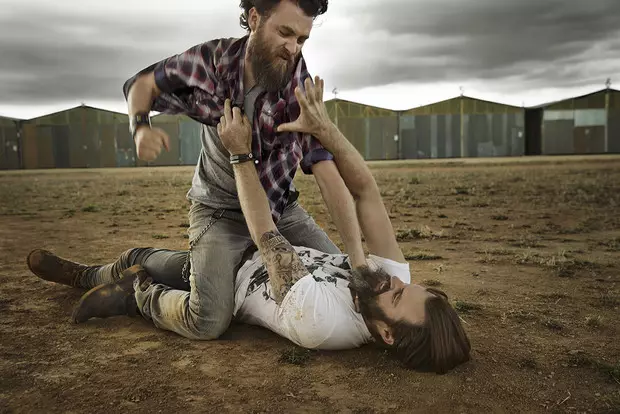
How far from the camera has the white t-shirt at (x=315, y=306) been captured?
2.72 m

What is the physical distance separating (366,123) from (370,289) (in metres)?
26.5

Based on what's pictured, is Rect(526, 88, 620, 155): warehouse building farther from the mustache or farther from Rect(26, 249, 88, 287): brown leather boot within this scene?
the mustache

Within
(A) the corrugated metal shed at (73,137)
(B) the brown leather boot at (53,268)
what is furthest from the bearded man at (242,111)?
(A) the corrugated metal shed at (73,137)

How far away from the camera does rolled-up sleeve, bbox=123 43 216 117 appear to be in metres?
3.21

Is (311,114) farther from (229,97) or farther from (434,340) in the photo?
(434,340)

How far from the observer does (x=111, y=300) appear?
346cm

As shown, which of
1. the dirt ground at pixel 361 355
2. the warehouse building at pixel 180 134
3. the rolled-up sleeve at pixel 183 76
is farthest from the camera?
the warehouse building at pixel 180 134

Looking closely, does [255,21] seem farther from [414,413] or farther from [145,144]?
[414,413]

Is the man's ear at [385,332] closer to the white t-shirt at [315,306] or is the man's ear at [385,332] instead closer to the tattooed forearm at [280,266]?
the white t-shirt at [315,306]

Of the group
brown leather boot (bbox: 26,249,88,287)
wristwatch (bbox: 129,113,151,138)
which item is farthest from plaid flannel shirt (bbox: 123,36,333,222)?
brown leather boot (bbox: 26,249,88,287)

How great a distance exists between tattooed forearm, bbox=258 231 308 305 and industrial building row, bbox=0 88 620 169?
85.5 feet

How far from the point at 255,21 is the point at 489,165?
2173 centimetres

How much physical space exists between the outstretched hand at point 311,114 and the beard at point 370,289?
0.78 m

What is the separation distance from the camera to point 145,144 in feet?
9.29
